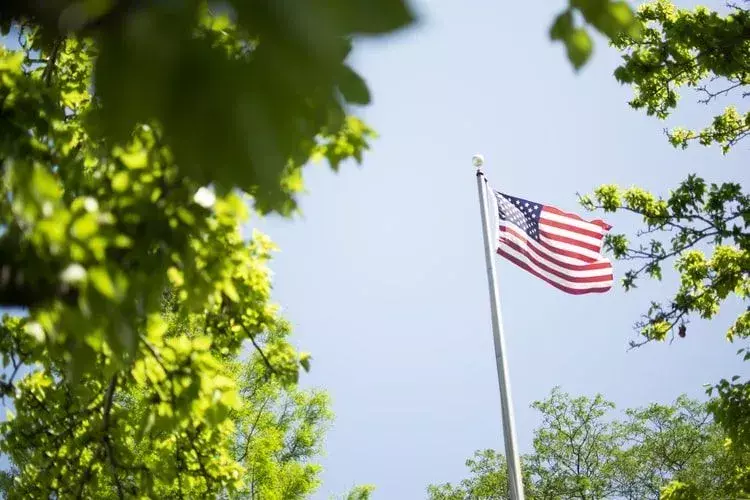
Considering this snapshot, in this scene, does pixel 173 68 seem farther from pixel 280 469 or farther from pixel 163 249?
pixel 280 469

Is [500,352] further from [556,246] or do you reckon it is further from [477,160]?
[477,160]

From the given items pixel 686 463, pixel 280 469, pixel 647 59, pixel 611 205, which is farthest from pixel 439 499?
pixel 647 59

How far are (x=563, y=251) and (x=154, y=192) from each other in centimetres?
804

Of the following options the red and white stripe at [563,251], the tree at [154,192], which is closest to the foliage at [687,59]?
the red and white stripe at [563,251]

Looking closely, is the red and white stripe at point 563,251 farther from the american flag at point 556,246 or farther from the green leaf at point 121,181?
the green leaf at point 121,181

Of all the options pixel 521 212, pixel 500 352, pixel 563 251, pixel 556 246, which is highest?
pixel 521 212

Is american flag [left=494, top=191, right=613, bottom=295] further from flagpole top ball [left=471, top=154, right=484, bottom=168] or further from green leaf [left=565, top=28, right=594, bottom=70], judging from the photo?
green leaf [left=565, top=28, right=594, bottom=70]

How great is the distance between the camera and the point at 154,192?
122 inches

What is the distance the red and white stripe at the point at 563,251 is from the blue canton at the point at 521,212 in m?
0.09

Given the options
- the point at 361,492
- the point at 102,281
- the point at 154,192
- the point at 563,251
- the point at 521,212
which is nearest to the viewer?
the point at 102,281

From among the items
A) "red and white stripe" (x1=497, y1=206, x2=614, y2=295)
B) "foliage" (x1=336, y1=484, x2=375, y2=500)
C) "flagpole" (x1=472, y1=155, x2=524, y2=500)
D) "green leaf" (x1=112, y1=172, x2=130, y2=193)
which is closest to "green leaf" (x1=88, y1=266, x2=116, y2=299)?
"green leaf" (x1=112, y1=172, x2=130, y2=193)

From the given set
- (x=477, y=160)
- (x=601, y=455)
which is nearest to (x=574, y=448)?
(x=601, y=455)

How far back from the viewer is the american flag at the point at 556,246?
9.94 metres

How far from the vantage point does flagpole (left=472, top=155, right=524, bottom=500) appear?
25.8ft
